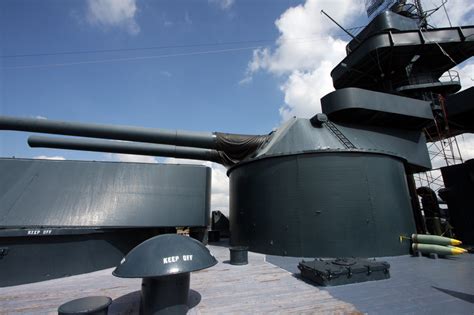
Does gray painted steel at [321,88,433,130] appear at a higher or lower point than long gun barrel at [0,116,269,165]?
higher

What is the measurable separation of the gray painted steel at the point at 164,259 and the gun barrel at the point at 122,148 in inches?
399

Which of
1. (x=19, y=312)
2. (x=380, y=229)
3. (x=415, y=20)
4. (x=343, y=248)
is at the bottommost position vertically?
(x=19, y=312)

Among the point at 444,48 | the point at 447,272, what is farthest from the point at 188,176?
the point at 444,48

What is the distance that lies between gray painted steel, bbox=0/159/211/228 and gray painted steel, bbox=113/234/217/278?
545cm

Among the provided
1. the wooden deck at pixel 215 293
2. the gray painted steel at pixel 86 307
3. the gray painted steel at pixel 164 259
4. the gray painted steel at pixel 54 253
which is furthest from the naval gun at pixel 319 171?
the gray painted steel at pixel 86 307

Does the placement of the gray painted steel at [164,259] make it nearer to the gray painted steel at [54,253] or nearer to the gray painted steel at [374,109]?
the gray painted steel at [54,253]

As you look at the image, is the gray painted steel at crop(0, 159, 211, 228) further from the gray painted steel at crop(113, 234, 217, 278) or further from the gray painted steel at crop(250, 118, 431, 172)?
the gray painted steel at crop(113, 234, 217, 278)

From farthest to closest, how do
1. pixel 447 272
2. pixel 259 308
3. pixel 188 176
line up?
pixel 188 176, pixel 447 272, pixel 259 308

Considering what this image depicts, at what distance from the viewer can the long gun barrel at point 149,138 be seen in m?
11.0

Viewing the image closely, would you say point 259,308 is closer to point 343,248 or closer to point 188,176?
point 343,248

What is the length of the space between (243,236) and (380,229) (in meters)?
5.67

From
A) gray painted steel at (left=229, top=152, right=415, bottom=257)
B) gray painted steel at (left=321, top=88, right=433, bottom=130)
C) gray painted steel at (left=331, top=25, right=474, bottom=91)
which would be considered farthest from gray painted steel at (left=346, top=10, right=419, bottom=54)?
gray painted steel at (left=229, top=152, right=415, bottom=257)

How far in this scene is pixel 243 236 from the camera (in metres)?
11.2

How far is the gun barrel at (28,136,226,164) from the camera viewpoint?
44.1 feet
